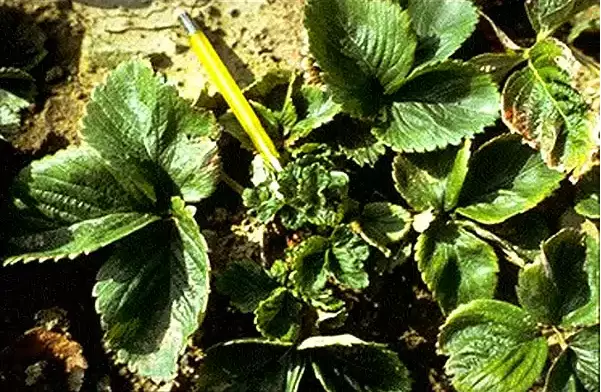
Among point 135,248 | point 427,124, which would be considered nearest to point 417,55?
point 427,124

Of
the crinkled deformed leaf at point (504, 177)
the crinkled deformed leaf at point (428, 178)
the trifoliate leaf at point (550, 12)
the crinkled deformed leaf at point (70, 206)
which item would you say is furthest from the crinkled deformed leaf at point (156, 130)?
the trifoliate leaf at point (550, 12)

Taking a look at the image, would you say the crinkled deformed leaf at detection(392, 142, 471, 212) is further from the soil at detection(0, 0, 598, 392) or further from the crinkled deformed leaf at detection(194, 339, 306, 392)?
the crinkled deformed leaf at detection(194, 339, 306, 392)

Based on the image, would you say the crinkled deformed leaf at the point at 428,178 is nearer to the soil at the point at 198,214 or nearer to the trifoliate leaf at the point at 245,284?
the soil at the point at 198,214

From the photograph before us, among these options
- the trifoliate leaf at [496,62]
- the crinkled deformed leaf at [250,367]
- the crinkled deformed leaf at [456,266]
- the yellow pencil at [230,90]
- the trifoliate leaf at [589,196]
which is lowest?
the trifoliate leaf at [589,196]

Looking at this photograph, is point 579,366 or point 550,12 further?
point 550,12

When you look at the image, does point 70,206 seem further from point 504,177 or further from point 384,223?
point 504,177

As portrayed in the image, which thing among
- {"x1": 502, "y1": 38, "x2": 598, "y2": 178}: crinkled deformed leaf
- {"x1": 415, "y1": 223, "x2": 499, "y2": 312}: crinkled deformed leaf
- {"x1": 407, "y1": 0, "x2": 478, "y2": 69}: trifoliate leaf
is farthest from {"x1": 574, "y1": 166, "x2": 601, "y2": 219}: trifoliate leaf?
{"x1": 407, "y1": 0, "x2": 478, "y2": 69}: trifoliate leaf

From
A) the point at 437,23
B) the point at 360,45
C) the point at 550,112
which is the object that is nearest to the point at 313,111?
the point at 360,45

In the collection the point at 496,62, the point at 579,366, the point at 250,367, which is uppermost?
the point at 496,62

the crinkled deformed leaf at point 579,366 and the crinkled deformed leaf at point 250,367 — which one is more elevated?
the crinkled deformed leaf at point 250,367
